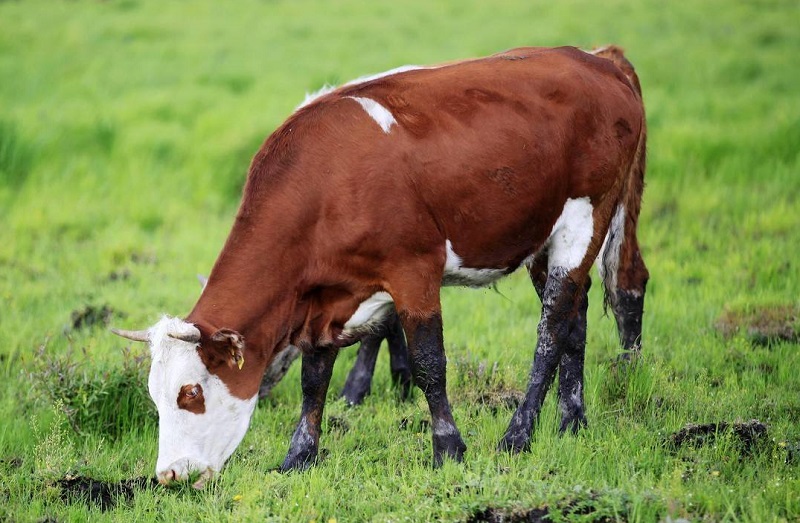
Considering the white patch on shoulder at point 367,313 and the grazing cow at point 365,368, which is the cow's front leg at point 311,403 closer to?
the white patch on shoulder at point 367,313

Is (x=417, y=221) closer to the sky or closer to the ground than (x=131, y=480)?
closer to the sky

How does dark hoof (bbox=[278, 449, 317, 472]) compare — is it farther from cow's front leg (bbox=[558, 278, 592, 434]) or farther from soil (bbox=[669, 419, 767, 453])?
soil (bbox=[669, 419, 767, 453])

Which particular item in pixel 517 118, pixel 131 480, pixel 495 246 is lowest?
pixel 131 480

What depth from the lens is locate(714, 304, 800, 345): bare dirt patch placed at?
7523 millimetres

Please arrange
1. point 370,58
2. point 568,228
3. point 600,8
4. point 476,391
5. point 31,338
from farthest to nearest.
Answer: point 600,8 → point 370,58 → point 31,338 → point 476,391 → point 568,228

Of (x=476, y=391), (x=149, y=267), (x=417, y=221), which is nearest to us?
(x=417, y=221)

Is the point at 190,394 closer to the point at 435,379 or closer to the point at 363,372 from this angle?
the point at 435,379

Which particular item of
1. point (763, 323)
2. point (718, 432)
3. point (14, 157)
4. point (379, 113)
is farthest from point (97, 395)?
point (14, 157)

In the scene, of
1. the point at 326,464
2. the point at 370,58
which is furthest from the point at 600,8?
the point at 326,464

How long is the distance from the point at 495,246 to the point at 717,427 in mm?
1568

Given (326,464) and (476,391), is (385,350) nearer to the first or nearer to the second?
(476,391)

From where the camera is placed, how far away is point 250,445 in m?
6.20

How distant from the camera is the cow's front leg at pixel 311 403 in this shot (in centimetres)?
593

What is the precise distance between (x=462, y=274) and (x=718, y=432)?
165 centimetres
